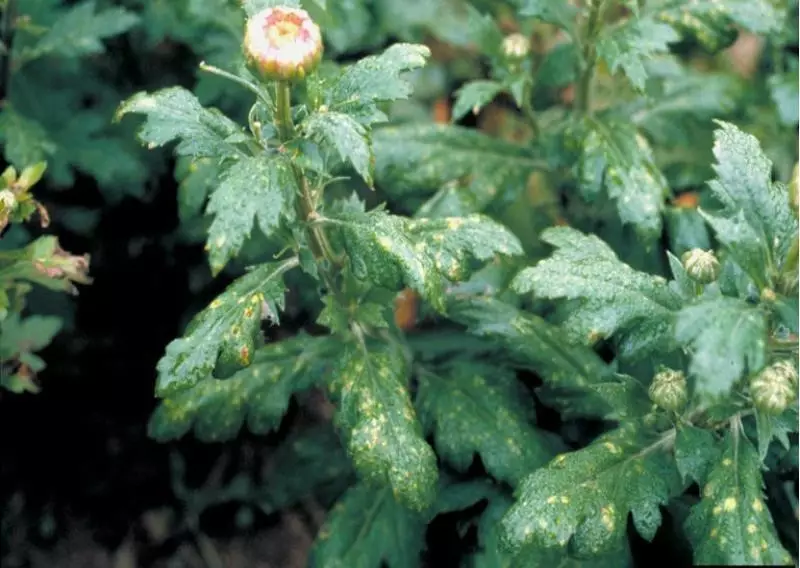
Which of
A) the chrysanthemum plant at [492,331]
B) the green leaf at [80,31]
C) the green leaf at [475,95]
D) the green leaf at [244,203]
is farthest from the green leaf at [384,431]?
the green leaf at [80,31]

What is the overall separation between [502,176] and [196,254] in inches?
39.4

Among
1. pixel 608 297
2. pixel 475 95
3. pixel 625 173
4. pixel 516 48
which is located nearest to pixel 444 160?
pixel 475 95

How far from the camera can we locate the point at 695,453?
1738 millimetres

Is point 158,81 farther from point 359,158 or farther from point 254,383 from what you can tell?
point 359,158

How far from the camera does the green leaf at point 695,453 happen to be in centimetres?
173

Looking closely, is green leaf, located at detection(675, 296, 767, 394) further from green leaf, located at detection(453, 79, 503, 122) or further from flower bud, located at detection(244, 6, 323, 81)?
green leaf, located at detection(453, 79, 503, 122)

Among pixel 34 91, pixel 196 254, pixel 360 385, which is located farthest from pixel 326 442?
pixel 34 91

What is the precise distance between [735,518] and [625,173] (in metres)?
0.84

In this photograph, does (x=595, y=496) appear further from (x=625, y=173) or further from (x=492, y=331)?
(x=625, y=173)

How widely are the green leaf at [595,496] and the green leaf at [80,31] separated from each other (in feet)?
5.03

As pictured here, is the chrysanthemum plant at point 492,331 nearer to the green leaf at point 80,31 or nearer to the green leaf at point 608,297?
the green leaf at point 608,297

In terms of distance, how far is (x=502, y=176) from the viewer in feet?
7.95

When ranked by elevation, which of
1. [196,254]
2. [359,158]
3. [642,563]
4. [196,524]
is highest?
[359,158]

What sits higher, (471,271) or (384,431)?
(471,271)
